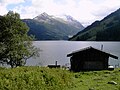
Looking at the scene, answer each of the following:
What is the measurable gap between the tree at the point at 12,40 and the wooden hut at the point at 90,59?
1580 centimetres

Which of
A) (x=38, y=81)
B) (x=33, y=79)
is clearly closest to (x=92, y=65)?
(x=38, y=81)

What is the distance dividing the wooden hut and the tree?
15796 mm

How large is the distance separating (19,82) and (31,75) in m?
Answer: 2.42

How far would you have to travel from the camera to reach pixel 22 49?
67688mm

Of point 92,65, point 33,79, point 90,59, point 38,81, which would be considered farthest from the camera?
point 90,59

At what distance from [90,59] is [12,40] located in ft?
66.2

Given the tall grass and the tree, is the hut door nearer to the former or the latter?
the tree

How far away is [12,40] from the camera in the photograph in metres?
66.2

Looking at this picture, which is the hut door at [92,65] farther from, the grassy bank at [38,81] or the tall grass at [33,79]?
the tall grass at [33,79]

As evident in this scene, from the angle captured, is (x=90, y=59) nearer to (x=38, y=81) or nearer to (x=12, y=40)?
(x=12, y=40)

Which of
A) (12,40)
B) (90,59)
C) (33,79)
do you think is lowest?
(33,79)

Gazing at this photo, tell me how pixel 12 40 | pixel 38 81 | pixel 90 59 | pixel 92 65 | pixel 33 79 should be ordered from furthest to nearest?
Result: pixel 12 40 < pixel 90 59 < pixel 92 65 < pixel 38 81 < pixel 33 79

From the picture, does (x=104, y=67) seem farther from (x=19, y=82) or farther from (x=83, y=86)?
(x=19, y=82)

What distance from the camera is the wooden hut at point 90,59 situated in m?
57.0
